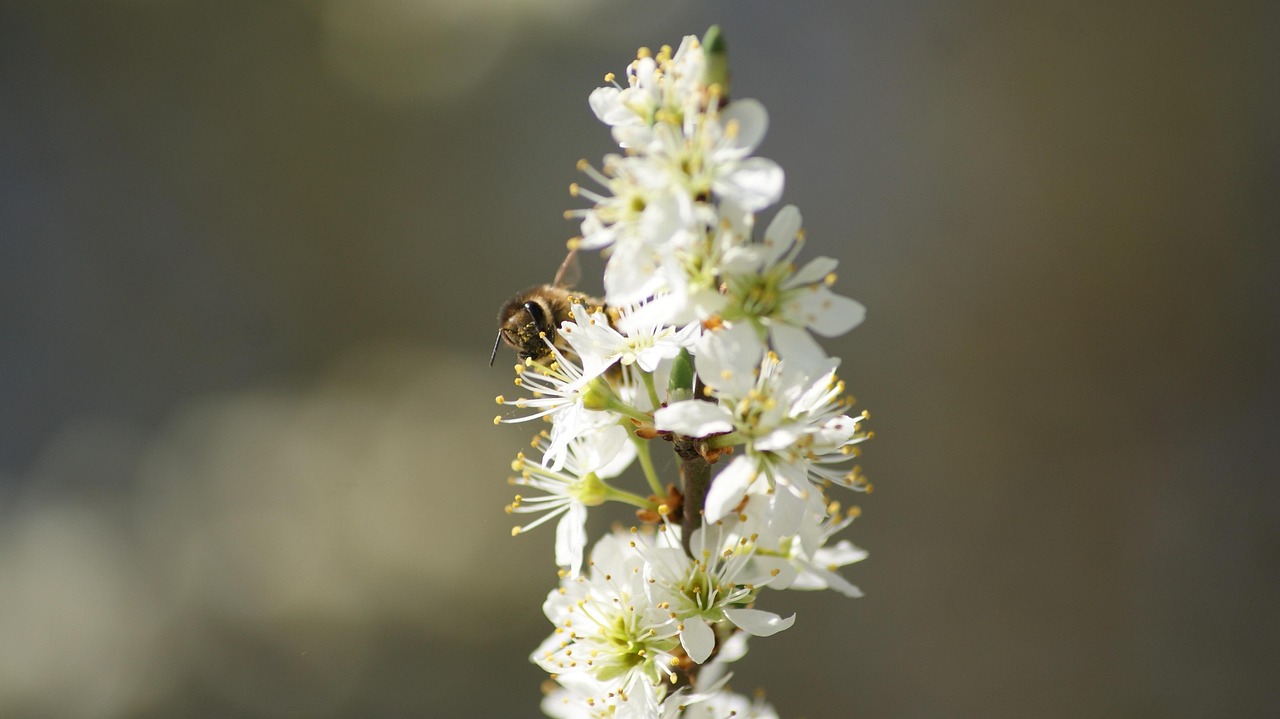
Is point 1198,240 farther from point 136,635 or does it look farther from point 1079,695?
point 136,635

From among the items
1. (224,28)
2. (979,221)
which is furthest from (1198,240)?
(224,28)

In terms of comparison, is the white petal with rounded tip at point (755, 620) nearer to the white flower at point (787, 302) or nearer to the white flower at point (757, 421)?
the white flower at point (757, 421)

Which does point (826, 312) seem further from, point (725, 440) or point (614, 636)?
point (614, 636)

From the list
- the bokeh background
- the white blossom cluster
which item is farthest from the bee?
the bokeh background

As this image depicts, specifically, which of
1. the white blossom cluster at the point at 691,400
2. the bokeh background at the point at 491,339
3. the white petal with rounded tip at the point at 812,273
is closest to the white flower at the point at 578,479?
the white blossom cluster at the point at 691,400

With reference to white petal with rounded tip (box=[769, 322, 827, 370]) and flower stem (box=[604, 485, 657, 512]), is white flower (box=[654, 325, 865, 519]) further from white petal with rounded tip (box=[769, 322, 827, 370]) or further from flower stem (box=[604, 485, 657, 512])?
flower stem (box=[604, 485, 657, 512])

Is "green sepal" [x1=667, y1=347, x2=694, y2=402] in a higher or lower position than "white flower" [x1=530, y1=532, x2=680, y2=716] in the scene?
higher
